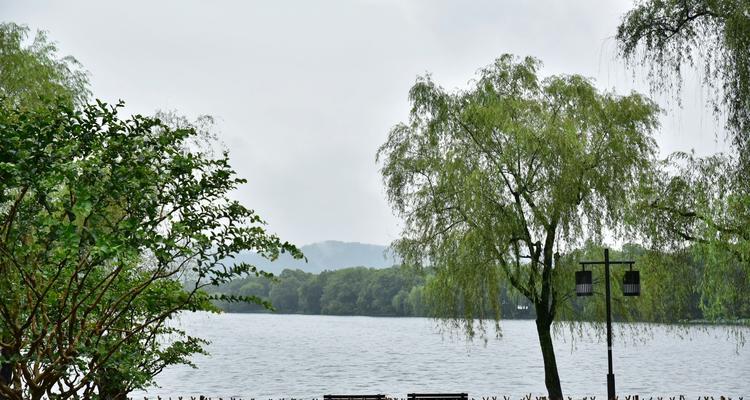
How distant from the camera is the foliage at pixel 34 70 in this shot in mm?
15266

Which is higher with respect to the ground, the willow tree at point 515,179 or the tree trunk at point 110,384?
the willow tree at point 515,179

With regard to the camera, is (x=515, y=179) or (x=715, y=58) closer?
(x=715, y=58)

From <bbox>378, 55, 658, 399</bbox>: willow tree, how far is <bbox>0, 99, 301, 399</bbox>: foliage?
358 inches

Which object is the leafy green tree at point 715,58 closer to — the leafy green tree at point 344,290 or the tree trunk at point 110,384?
the tree trunk at point 110,384

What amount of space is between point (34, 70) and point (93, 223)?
12364 mm

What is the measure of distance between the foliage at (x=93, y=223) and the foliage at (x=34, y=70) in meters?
9.41

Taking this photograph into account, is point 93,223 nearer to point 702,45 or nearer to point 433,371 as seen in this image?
point 702,45

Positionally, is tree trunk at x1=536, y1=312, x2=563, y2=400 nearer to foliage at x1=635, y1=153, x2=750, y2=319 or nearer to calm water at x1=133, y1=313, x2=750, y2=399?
calm water at x1=133, y1=313, x2=750, y2=399

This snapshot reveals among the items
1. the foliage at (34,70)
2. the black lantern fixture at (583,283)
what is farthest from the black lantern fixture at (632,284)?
the foliage at (34,70)

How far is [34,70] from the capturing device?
1570 cm

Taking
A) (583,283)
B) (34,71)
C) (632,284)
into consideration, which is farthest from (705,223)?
(34,71)

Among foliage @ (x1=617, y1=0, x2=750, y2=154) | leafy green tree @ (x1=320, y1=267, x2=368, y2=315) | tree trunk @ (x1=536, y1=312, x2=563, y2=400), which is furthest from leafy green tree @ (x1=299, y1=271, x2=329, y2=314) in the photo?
foliage @ (x1=617, y1=0, x2=750, y2=154)

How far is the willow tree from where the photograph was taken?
48.8 ft

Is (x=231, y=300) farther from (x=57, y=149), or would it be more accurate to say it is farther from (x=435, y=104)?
(x=435, y=104)
